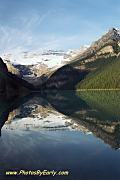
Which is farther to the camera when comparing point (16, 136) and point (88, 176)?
point (16, 136)

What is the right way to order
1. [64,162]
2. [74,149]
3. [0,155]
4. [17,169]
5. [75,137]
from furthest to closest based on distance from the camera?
[75,137] → [74,149] → [0,155] → [64,162] → [17,169]

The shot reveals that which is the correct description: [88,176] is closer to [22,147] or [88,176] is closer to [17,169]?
[17,169]

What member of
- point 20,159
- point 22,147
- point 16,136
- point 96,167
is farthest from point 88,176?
point 16,136

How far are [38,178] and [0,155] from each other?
404 inches

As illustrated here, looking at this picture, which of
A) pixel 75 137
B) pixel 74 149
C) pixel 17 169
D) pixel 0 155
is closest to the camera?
pixel 17 169

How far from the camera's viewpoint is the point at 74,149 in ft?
138

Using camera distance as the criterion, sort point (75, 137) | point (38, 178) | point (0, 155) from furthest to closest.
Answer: point (75, 137) < point (0, 155) < point (38, 178)

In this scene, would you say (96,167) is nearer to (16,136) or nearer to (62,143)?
(62,143)

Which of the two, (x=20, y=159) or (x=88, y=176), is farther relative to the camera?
(x=20, y=159)

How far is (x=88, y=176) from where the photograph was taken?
29.2 metres

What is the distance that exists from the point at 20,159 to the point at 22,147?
315 inches

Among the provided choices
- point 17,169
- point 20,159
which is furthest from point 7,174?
point 20,159

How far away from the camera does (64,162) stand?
1358 inches

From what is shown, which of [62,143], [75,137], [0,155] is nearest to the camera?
[0,155]
